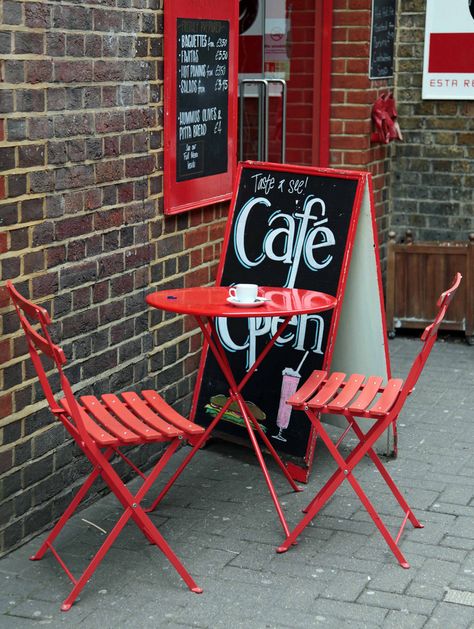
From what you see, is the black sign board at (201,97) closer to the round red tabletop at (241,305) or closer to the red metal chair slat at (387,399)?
the round red tabletop at (241,305)

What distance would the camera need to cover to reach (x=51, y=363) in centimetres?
470

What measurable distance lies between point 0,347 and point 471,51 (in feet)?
16.5

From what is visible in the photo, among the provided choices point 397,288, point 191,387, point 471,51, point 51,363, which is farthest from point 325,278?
point 471,51

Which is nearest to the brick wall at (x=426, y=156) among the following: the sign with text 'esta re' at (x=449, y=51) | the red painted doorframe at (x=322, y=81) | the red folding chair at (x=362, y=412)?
the sign with text 'esta re' at (x=449, y=51)

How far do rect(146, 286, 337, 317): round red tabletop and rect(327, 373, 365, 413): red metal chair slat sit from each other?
0.36 metres

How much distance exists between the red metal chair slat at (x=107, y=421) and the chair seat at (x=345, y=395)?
0.70 metres

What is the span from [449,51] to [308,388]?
14.0ft

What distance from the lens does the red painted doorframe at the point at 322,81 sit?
7.79 meters

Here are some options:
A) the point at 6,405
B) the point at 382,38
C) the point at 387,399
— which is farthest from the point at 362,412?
the point at 382,38

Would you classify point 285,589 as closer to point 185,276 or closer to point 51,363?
point 51,363

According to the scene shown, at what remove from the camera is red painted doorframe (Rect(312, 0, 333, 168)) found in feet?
25.5

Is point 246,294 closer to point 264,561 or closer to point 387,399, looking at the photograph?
point 387,399

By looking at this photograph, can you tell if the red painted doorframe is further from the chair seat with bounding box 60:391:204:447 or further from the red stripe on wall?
the chair seat with bounding box 60:391:204:447

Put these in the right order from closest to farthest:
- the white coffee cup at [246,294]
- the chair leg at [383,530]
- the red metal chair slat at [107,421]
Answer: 1. the red metal chair slat at [107,421]
2. the chair leg at [383,530]
3. the white coffee cup at [246,294]
